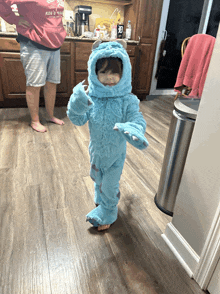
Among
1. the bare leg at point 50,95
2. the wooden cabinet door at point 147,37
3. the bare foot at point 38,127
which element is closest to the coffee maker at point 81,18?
the wooden cabinet door at point 147,37

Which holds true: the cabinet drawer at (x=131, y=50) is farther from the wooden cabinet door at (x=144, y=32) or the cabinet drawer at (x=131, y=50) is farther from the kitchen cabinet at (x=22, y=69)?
the wooden cabinet door at (x=144, y=32)

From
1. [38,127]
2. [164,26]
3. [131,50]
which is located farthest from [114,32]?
[38,127]

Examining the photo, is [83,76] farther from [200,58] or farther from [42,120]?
[200,58]

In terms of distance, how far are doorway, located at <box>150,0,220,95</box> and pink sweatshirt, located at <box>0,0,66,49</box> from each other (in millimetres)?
2140

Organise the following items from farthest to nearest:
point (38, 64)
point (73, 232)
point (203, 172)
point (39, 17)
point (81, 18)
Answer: point (81, 18)
point (38, 64)
point (39, 17)
point (73, 232)
point (203, 172)

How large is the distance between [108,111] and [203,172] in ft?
1.50

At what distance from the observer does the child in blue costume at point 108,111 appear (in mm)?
821

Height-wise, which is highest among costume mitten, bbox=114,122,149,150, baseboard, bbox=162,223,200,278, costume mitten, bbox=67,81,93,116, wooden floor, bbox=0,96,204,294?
costume mitten, bbox=67,81,93,116

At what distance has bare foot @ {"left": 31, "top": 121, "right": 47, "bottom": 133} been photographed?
87.8 inches

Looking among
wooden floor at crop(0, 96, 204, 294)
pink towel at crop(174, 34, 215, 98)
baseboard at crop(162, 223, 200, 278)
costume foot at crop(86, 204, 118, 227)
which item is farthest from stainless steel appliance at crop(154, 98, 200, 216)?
pink towel at crop(174, 34, 215, 98)

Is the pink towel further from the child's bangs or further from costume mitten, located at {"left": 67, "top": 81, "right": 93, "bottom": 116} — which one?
costume mitten, located at {"left": 67, "top": 81, "right": 93, "bottom": 116}

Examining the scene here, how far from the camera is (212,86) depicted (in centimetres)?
81

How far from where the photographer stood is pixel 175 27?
3625mm

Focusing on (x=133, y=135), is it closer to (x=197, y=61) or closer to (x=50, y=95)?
(x=50, y=95)
